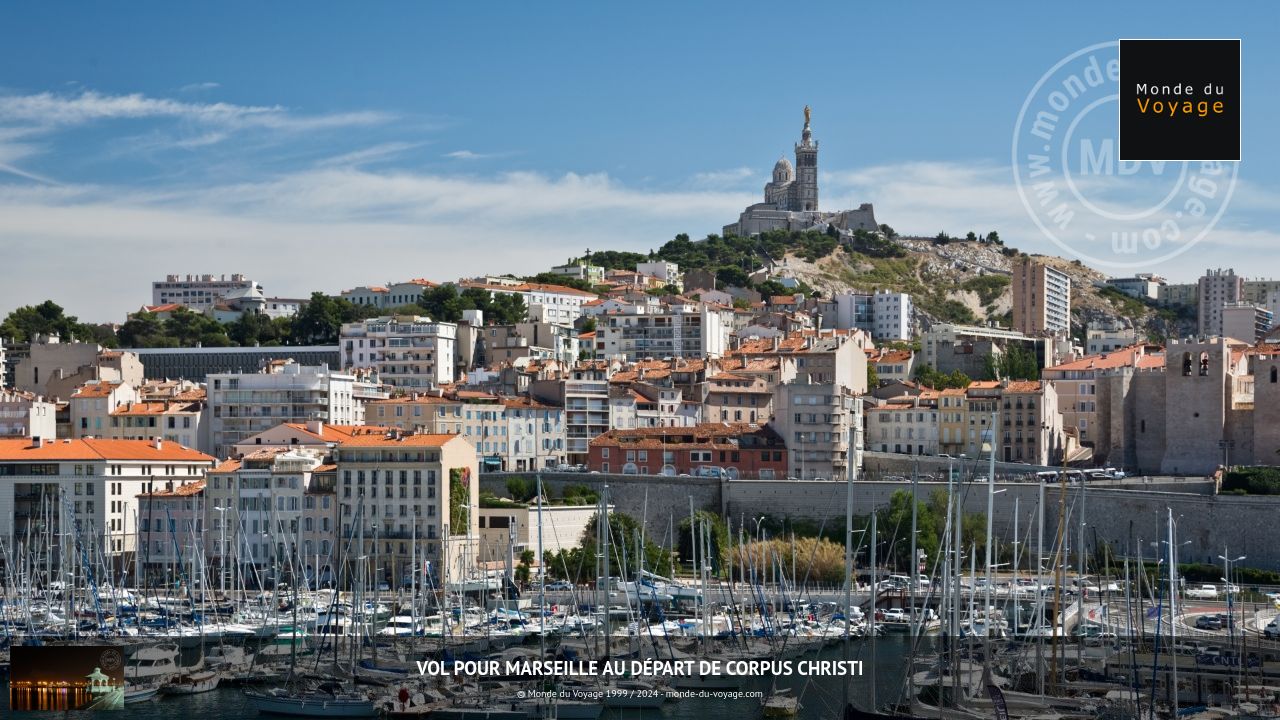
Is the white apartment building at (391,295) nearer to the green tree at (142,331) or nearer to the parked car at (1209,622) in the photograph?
the green tree at (142,331)

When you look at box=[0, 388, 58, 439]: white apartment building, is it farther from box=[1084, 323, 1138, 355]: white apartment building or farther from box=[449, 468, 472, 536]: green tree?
box=[1084, 323, 1138, 355]: white apartment building

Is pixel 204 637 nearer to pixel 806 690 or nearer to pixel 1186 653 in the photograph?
pixel 806 690

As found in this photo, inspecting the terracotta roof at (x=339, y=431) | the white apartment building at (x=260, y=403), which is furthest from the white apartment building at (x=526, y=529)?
the white apartment building at (x=260, y=403)

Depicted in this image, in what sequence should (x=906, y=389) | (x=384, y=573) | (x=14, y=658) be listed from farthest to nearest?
(x=906, y=389)
(x=384, y=573)
(x=14, y=658)

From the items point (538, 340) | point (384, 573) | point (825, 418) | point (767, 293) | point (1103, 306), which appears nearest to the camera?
point (384, 573)

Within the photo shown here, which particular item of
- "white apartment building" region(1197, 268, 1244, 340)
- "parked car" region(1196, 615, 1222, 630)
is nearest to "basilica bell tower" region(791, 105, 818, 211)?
"white apartment building" region(1197, 268, 1244, 340)

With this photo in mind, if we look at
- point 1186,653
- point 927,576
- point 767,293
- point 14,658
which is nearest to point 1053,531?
point 927,576

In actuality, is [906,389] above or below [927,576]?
above

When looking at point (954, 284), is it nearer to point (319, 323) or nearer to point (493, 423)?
point (319, 323)
